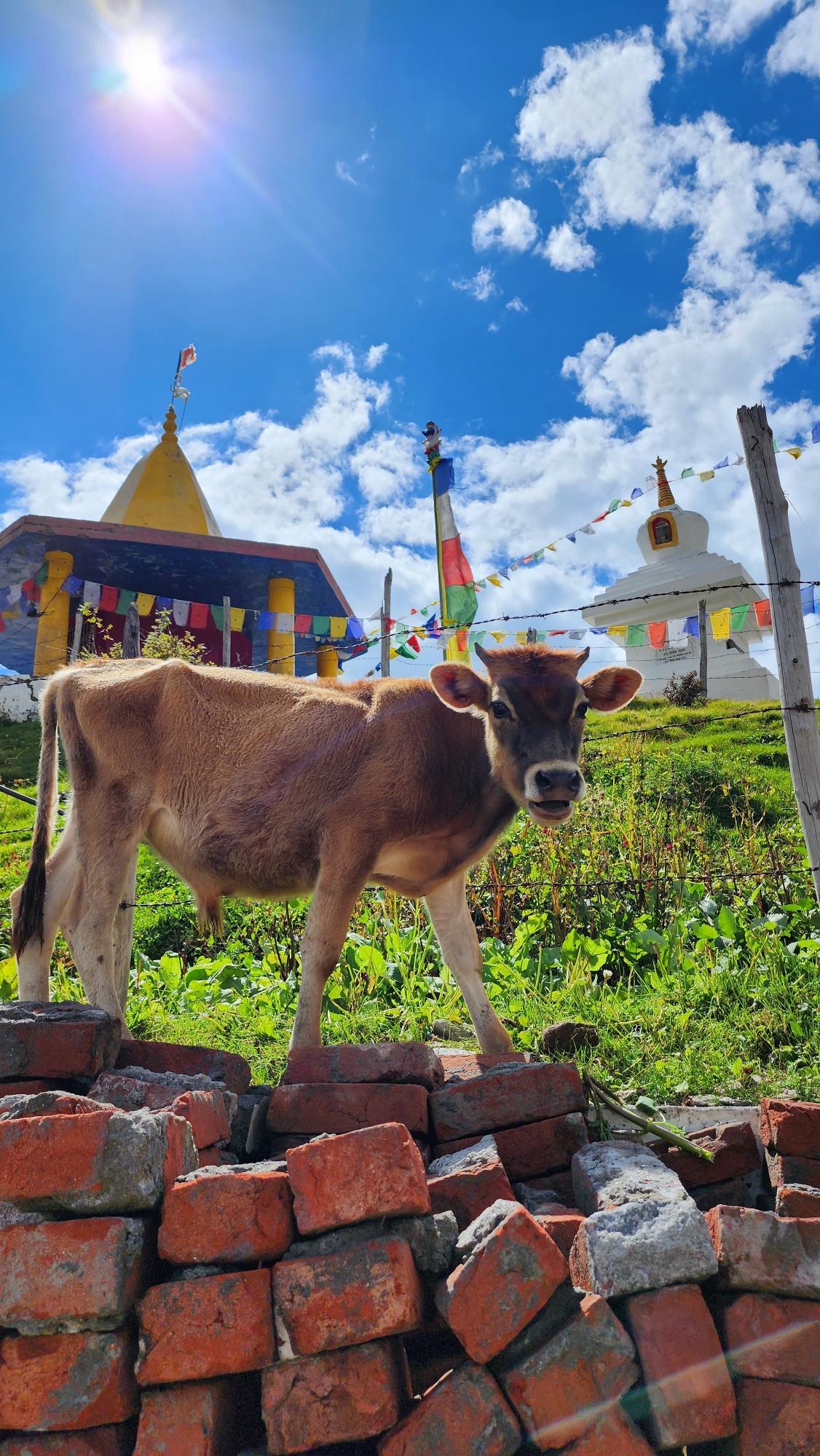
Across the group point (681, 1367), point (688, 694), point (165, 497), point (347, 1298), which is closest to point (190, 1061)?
point (347, 1298)

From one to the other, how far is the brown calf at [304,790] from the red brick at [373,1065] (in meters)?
1.24

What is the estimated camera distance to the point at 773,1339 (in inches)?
92.2

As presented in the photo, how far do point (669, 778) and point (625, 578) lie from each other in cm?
2185

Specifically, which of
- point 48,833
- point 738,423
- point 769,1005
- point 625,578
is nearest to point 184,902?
point 48,833

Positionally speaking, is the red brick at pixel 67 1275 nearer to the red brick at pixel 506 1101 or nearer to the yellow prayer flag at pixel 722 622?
the red brick at pixel 506 1101

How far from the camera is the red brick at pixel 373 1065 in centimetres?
339

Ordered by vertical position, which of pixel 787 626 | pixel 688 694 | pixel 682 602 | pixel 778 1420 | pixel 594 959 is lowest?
pixel 778 1420

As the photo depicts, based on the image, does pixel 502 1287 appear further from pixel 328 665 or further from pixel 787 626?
pixel 328 665

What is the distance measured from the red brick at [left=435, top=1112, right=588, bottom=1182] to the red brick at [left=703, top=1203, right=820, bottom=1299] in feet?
2.92

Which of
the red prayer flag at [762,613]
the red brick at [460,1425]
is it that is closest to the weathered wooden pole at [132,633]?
the red prayer flag at [762,613]

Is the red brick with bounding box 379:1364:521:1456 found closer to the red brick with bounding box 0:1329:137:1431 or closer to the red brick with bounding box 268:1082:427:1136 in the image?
the red brick with bounding box 0:1329:137:1431

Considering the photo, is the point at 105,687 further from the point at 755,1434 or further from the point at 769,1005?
the point at 755,1434

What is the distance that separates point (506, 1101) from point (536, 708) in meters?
2.20

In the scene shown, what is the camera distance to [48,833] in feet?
17.2
